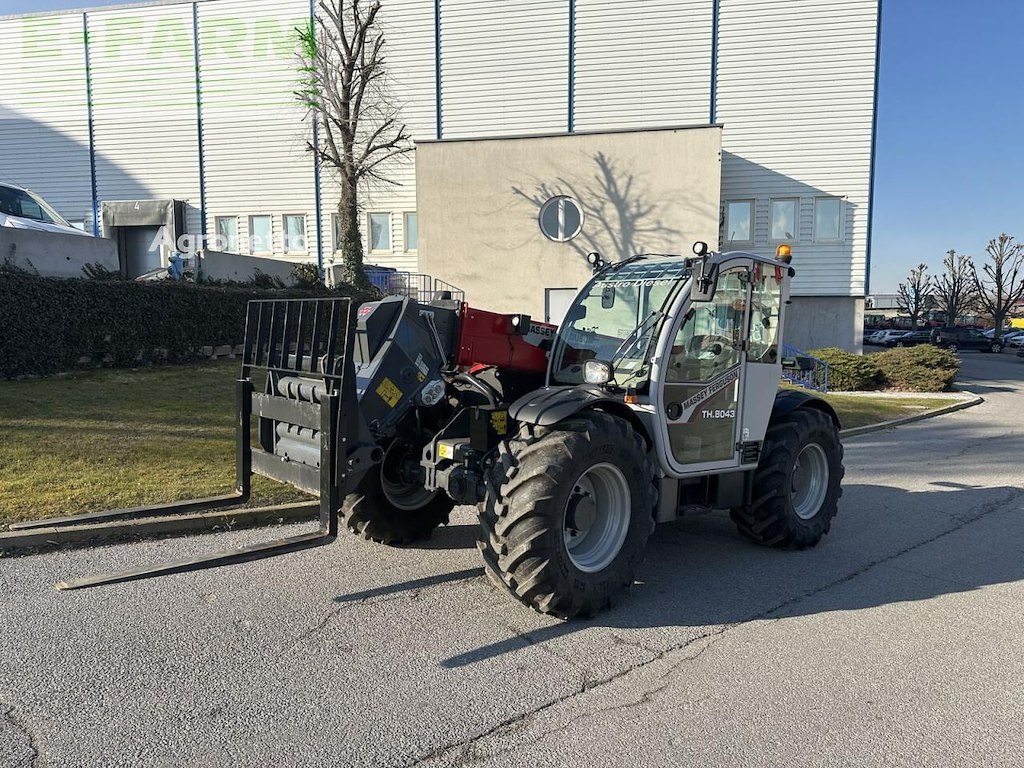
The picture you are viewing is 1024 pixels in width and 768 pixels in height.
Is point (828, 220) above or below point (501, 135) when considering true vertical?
below

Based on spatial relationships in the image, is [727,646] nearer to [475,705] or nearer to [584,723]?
[584,723]

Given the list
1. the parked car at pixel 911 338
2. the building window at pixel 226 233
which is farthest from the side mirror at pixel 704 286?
the parked car at pixel 911 338

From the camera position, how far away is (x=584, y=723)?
3.35 meters

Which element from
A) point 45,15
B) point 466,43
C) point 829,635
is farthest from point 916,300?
point 829,635

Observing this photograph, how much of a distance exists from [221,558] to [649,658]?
248cm

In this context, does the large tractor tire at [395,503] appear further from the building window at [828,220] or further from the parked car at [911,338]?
the parked car at [911,338]

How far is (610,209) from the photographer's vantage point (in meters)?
24.4

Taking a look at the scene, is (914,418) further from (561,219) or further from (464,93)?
(464,93)

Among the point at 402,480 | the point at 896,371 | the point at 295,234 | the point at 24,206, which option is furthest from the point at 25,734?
the point at 295,234

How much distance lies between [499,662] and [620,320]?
2.72 metres

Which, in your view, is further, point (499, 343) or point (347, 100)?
point (347, 100)

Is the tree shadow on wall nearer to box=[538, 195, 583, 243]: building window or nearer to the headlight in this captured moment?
box=[538, 195, 583, 243]: building window

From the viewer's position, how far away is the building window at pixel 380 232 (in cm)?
2984

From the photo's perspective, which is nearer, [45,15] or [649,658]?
[649,658]
